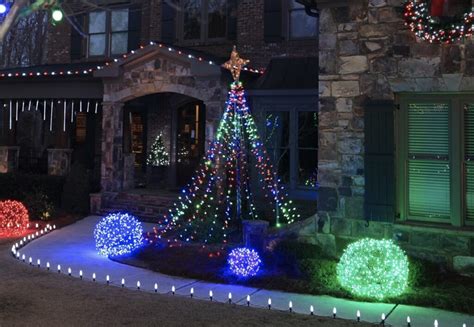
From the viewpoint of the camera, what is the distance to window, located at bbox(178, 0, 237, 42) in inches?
598

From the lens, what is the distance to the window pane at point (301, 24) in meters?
14.1

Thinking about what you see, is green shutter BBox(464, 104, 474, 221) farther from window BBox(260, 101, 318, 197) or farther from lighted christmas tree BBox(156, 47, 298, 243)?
window BBox(260, 101, 318, 197)

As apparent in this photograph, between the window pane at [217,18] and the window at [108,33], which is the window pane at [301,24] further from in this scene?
the window at [108,33]

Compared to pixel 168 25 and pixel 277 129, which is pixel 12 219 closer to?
pixel 277 129

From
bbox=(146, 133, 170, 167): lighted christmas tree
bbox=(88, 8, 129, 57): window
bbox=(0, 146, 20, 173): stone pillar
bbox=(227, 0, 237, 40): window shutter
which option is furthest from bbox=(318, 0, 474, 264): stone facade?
bbox=(0, 146, 20, 173): stone pillar

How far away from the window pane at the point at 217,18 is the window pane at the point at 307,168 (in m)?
5.16

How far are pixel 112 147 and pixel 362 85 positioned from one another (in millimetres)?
A: 8028

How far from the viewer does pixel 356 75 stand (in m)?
7.53

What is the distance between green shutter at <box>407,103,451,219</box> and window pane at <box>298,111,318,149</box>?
4767mm

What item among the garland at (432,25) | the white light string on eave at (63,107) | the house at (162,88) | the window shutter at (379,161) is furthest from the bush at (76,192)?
the garland at (432,25)

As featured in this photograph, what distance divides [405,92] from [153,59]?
7.35 metres

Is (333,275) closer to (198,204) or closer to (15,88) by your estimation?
(198,204)

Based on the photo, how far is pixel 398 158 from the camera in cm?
732

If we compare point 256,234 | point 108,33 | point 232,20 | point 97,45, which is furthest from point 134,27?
point 256,234
